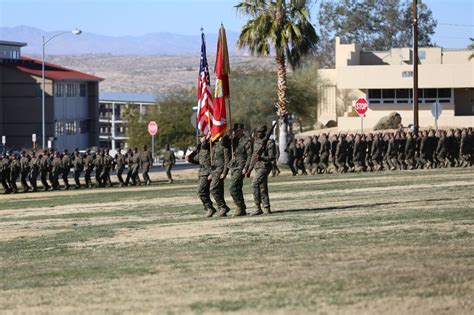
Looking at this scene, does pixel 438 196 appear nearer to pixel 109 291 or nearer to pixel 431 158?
pixel 109 291

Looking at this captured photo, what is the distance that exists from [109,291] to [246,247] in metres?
3.87

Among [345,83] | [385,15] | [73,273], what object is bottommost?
[73,273]

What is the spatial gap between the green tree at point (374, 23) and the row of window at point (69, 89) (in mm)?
28364

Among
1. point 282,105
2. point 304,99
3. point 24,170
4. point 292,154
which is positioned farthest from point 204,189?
point 304,99

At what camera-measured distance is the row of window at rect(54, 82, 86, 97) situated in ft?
332

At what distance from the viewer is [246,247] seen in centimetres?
1711

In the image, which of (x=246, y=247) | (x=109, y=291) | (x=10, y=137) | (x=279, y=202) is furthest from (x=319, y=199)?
(x=10, y=137)

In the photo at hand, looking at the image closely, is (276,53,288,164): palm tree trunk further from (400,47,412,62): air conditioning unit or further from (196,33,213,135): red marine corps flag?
(400,47,412,62): air conditioning unit

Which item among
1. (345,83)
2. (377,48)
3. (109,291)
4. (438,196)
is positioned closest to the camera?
(109,291)

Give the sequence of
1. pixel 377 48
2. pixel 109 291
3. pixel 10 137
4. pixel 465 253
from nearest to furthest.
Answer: pixel 109 291 < pixel 465 253 < pixel 10 137 < pixel 377 48

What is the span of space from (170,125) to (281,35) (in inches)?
1675

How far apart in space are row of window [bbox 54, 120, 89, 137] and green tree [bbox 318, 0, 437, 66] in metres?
28.8

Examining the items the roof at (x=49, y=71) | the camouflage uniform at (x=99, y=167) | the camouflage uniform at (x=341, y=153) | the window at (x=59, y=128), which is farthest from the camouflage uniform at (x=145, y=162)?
the window at (x=59, y=128)

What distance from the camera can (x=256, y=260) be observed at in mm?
15375
